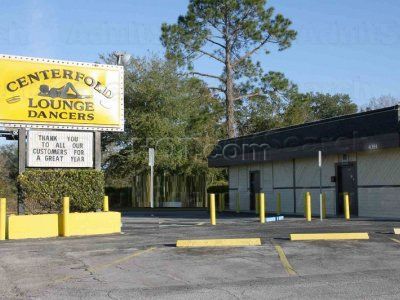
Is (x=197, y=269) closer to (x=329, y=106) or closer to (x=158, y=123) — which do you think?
(x=158, y=123)

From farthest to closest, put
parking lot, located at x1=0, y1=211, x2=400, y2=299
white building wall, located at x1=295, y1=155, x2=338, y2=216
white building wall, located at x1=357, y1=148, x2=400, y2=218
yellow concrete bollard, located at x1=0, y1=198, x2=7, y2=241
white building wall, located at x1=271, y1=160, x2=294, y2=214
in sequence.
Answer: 1. white building wall, located at x1=271, y1=160, x2=294, y2=214
2. white building wall, located at x1=295, y1=155, x2=338, y2=216
3. white building wall, located at x1=357, y1=148, x2=400, y2=218
4. yellow concrete bollard, located at x1=0, y1=198, x2=7, y2=241
5. parking lot, located at x1=0, y1=211, x2=400, y2=299

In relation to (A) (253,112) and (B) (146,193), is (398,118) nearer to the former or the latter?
(B) (146,193)

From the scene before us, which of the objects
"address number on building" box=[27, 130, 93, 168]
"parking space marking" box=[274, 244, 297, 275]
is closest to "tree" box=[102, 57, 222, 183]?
"address number on building" box=[27, 130, 93, 168]

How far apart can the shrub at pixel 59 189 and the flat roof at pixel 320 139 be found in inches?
403

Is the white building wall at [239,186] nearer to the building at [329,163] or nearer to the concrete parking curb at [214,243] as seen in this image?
the building at [329,163]

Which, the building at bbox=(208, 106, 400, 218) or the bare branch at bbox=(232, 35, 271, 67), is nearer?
the building at bbox=(208, 106, 400, 218)

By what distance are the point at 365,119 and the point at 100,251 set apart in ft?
43.7

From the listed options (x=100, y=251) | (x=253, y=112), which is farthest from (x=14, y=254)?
(x=253, y=112)

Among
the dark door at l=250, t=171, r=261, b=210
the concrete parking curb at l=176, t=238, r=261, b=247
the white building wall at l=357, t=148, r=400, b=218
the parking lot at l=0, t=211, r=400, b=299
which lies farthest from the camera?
the dark door at l=250, t=171, r=261, b=210

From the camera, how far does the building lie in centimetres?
2159

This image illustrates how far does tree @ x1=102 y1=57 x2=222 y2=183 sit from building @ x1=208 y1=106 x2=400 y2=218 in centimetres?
832

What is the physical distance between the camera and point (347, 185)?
78.3ft

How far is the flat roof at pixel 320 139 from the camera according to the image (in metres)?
21.0

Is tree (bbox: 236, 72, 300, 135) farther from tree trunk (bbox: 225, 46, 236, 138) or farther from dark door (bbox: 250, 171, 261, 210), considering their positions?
dark door (bbox: 250, 171, 261, 210)
